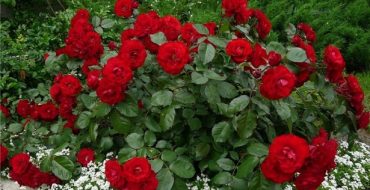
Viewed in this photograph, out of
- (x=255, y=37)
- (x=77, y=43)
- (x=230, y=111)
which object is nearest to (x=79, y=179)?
(x=77, y=43)

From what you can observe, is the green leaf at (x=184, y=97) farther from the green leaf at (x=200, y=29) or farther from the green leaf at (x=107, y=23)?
the green leaf at (x=107, y=23)

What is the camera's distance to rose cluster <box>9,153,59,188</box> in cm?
275

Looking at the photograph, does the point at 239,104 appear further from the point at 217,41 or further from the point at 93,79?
the point at 93,79

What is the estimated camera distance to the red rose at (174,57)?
234 centimetres

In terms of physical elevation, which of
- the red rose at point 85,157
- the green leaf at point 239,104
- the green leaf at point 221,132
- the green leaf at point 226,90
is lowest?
the red rose at point 85,157

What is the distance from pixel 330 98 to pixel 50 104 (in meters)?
1.51

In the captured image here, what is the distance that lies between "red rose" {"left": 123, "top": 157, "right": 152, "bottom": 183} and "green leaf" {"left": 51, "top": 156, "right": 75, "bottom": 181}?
0.58 metres

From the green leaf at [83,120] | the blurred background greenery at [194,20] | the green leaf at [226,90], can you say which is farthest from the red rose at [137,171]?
the blurred background greenery at [194,20]

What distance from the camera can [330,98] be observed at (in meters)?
2.62

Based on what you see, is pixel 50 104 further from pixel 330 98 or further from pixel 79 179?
pixel 330 98

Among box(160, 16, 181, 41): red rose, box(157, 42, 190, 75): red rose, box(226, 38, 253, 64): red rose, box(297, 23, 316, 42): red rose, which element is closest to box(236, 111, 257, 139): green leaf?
box(226, 38, 253, 64): red rose

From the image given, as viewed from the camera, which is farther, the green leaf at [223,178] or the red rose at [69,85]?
the red rose at [69,85]

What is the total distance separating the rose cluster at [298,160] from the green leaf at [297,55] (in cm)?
35

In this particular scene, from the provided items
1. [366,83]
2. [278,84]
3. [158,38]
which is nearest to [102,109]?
[158,38]
